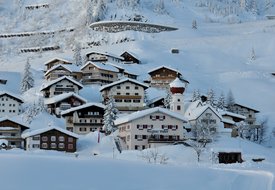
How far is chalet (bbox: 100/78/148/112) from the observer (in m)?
62.9

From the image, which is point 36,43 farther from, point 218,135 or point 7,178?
point 7,178

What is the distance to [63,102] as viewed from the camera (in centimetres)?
6100

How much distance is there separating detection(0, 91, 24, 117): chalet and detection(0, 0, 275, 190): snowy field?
15.2 feet

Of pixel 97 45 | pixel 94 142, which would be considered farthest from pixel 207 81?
pixel 94 142

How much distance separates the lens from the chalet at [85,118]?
55.5 metres

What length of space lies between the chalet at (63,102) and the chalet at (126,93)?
9.12ft

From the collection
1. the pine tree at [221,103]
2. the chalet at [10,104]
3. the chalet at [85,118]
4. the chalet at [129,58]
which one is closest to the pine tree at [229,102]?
the pine tree at [221,103]

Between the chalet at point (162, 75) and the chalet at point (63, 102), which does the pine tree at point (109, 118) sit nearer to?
the chalet at point (63, 102)

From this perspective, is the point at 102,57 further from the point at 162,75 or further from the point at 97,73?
the point at 97,73

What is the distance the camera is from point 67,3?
425 ft

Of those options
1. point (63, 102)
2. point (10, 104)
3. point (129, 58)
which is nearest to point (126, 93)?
point (63, 102)

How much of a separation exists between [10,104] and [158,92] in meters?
15.7

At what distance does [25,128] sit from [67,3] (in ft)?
261

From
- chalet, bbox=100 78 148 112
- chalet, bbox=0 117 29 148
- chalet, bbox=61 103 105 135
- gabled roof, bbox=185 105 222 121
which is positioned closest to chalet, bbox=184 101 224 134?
gabled roof, bbox=185 105 222 121
